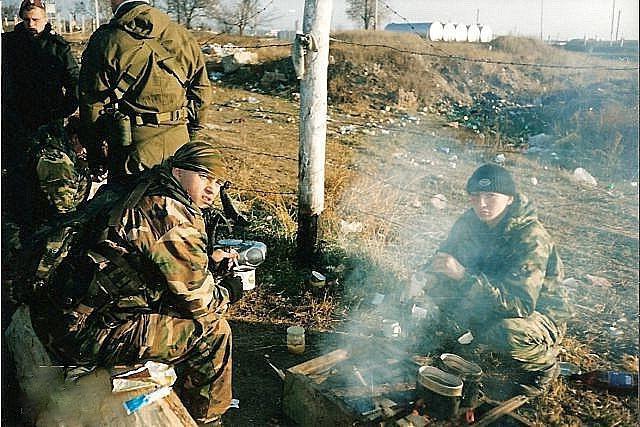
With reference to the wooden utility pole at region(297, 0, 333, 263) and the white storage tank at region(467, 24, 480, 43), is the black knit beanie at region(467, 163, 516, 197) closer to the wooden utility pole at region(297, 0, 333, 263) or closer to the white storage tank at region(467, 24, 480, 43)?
the wooden utility pole at region(297, 0, 333, 263)

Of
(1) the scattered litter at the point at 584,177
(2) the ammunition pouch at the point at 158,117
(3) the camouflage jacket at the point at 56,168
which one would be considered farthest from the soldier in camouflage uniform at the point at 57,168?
(1) the scattered litter at the point at 584,177

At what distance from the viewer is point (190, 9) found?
8.66 m

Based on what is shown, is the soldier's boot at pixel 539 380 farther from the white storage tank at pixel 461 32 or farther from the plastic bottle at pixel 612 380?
the white storage tank at pixel 461 32

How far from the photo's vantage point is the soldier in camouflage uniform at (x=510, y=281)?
3.20 metres

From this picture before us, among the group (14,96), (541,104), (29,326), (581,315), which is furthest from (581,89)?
(29,326)

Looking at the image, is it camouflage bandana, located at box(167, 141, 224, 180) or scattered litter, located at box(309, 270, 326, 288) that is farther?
scattered litter, located at box(309, 270, 326, 288)

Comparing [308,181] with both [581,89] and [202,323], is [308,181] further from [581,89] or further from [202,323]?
[581,89]

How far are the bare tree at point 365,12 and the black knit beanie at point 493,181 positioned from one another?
328cm

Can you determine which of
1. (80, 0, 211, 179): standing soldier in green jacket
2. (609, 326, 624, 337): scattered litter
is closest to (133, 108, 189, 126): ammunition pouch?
(80, 0, 211, 179): standing soldier in green jacket

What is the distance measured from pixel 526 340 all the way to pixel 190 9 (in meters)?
7.23

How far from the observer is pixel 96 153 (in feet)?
13.1

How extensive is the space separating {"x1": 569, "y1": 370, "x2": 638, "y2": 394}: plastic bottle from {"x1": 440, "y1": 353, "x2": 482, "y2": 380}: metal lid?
3.29ft

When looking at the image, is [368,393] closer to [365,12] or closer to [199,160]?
[199,160]

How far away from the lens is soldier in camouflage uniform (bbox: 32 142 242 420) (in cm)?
221
